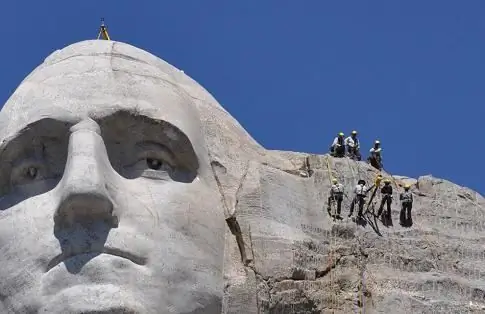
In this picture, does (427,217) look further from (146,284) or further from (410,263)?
(146,284)

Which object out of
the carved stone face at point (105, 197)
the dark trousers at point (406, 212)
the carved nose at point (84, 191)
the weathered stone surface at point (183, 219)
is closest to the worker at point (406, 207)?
the dark trousers at point (406, 212)

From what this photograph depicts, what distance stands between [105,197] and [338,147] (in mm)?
4098

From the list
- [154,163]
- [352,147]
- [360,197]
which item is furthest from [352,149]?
[154,163]

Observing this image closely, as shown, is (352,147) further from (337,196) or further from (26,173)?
(26,173)

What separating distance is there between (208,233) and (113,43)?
8.31 ft

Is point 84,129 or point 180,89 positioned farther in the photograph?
point 180,89

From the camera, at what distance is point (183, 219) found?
16781 mm

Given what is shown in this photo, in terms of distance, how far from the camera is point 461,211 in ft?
62.4

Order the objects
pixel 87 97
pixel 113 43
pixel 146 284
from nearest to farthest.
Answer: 1. pixel 146 284
2. pixel 87 97
3. pixel 113 43

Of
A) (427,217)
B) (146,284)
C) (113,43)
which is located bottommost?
(146,284)

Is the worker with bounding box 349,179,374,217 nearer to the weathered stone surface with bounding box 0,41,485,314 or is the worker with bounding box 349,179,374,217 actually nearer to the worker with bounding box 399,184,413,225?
the weathered stone surface with bounding box 0,41,485,314

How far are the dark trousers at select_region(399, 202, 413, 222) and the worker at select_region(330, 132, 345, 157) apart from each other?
4.04 ft

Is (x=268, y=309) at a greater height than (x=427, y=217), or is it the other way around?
(x=427, y=217)

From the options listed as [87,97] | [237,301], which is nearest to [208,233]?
[237,301]
